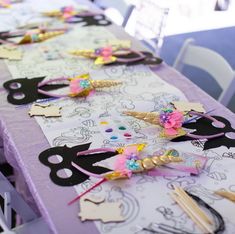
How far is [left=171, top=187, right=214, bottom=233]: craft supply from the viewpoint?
28.0 inches

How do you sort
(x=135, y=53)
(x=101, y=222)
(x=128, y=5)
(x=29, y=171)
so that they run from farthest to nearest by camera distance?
(x=128, y=5) < (x=135, y=53) < (x=29, y=171) < (x=101, y=222)

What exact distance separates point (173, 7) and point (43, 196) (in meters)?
3.35

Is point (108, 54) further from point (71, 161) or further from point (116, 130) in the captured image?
point (71, 161)

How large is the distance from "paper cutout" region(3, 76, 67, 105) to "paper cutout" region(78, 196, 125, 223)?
462mm

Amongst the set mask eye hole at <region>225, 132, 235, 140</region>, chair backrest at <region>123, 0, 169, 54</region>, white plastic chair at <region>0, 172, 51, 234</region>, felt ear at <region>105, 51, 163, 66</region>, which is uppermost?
felt ear at <region>105, 51, 163, 66</region>

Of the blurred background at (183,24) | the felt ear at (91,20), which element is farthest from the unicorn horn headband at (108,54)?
the blurred background at (183,24)

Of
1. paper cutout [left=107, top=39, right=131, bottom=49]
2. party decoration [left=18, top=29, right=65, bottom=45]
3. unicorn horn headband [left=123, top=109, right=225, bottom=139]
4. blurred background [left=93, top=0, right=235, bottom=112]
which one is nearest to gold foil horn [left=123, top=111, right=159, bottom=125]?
unicorn horn headband [left=123, top=109, right=225, bottom=139]

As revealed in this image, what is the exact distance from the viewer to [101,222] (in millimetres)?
715

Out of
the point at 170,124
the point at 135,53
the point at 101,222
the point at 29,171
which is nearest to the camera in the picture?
the point at 101,222

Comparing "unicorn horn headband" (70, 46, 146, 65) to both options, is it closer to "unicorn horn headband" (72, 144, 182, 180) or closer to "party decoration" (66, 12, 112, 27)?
"party decoration" (66, 12, 112, 27)

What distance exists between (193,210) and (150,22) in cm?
170

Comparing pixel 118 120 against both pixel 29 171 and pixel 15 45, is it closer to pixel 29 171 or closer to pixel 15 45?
pixel 29 171

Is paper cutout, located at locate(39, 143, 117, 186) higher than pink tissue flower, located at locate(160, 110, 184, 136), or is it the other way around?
pink tissue flower, located at locate(160, 110, 184, 136)

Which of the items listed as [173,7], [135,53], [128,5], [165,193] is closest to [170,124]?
[165,193]
